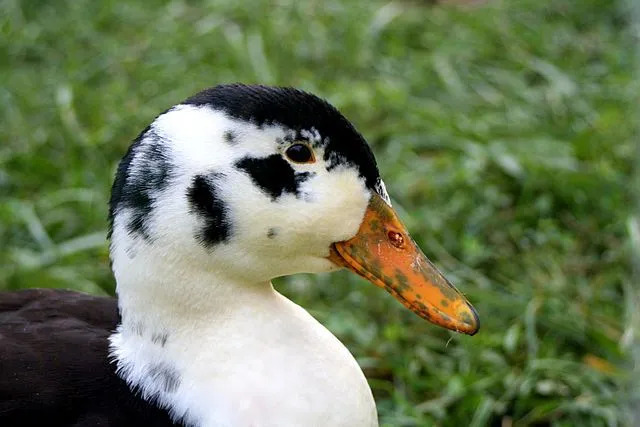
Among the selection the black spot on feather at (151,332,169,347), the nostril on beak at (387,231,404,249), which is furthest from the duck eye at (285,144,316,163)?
the black spot on feather at (151,332,169,347)

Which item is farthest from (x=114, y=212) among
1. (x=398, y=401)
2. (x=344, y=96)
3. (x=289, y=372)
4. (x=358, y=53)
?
(x=358, y=53)

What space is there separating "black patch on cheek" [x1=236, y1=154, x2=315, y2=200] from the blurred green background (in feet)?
3.53

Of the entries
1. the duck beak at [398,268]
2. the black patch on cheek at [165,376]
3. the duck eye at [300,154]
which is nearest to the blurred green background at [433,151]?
the duck beak at [398,268]

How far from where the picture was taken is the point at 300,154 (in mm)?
1675

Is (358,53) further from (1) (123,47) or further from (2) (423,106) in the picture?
(1) (123,47)

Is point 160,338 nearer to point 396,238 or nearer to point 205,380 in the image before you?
point 205,380

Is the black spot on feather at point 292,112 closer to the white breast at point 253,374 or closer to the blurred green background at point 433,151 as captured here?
the white breast at point 253,374

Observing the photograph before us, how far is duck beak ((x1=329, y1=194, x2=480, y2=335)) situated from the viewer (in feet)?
5.86

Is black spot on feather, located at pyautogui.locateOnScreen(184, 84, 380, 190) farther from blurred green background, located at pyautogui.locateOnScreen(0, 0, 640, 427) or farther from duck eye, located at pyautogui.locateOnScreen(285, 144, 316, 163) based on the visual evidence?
blurred green background, located at pyautogui.locateOnScreen(0, 0, 640, 427)

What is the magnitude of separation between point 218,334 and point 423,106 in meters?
2.50

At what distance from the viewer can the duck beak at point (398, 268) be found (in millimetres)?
1786

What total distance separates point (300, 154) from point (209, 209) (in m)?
0.17

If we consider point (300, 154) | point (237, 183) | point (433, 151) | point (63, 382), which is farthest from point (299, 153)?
point (433, 151)

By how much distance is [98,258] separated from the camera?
10.6 ft
